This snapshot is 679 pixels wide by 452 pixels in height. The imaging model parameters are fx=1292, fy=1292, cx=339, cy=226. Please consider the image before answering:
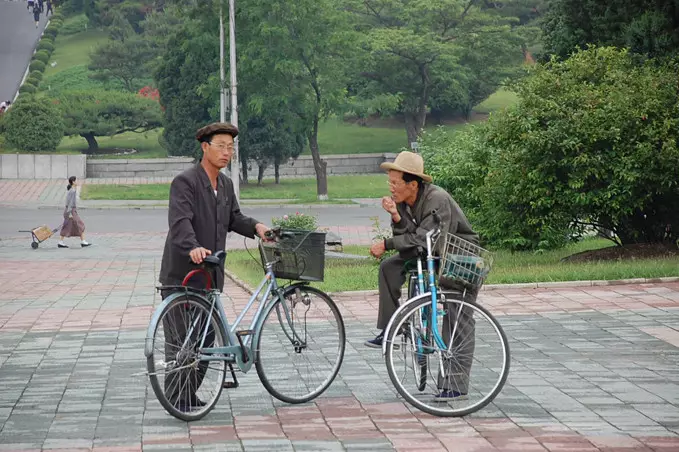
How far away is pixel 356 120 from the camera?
66438 mm

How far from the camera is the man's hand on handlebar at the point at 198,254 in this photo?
7.18 metres

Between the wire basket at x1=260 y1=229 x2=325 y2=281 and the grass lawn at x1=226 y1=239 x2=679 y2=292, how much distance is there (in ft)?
21.7

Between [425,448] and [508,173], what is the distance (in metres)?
11.7

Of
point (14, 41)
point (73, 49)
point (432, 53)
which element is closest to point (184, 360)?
point (432, 53)

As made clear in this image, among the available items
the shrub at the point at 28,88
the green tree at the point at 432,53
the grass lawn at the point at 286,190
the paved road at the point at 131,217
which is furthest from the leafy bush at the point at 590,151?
the shrub at the point at 28,88

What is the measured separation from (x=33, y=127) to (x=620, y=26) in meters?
37.9

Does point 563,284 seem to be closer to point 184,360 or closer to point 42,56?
point 184,360

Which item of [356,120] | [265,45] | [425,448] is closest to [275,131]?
[265,45]

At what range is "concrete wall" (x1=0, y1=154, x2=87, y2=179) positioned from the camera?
170 ft

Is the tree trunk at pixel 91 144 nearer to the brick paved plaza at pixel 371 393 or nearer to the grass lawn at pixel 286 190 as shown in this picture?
the grass lawn at pixel 286 190

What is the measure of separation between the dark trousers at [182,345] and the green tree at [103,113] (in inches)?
1971

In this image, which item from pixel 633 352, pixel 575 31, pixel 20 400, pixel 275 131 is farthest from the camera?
pixel 275 131

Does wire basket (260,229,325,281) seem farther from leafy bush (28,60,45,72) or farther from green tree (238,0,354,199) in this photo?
leafy bush (28,60,45,72)

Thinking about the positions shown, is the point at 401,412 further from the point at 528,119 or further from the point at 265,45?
the point at 265,45
